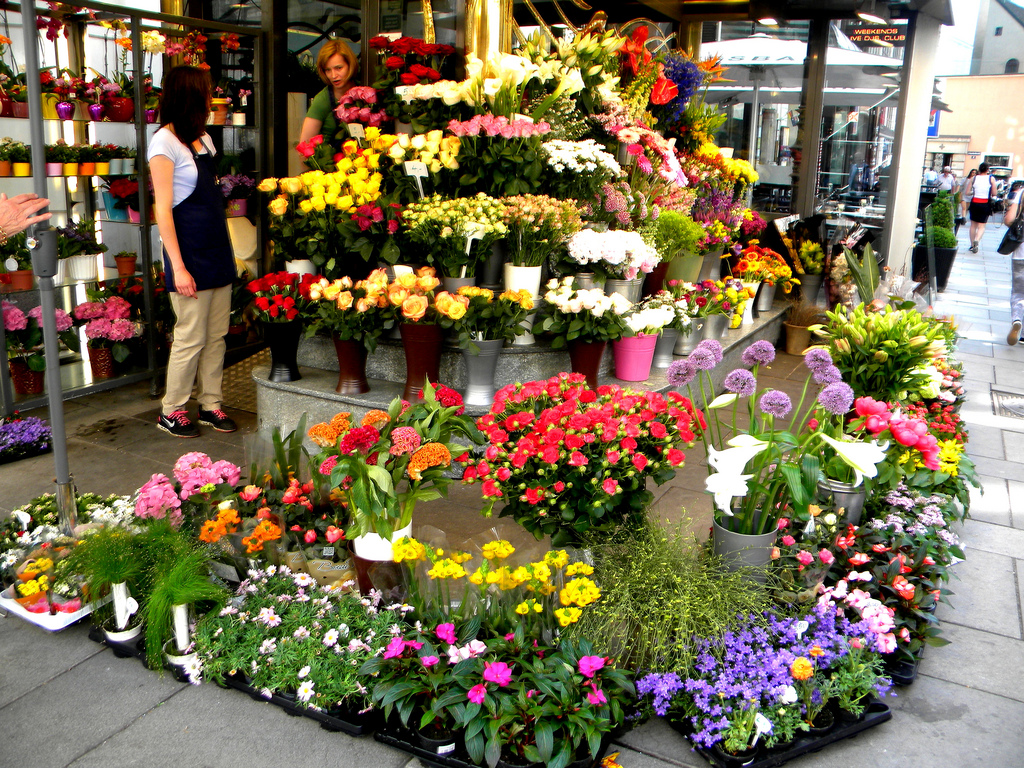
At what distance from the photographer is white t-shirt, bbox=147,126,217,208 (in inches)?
161

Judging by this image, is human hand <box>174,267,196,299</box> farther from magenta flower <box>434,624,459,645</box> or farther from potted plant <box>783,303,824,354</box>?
potted plant <box>783,303,824,354</box>

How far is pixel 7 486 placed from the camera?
3.84m

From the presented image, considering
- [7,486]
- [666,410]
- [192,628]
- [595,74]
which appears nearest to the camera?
[192,628]

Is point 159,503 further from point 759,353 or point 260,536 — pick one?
point 759,353

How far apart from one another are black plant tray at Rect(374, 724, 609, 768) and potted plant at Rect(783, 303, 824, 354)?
15.8ft

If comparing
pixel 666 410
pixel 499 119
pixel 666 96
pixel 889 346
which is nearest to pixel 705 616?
pixel 666 410

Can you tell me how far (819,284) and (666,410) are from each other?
4.42 meters

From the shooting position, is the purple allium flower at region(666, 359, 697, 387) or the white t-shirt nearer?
the purple allium flower at region(666, 359, 697, 387)

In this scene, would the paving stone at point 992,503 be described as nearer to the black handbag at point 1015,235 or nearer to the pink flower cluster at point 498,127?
the pink flower cluster at point 498,127

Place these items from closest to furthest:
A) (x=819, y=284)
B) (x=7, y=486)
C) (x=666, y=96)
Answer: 1. (x=7, y=486)
2. (x=666, y=96)
3. (x=819, y=284)

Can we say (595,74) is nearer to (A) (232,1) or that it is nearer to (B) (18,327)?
(A) (232,1)

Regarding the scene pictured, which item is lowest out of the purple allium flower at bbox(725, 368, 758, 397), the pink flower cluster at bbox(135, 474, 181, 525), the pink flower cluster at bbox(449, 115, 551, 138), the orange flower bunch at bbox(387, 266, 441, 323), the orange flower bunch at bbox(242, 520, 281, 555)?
the orange flower bunch at bbox(242, 520, 281, 555)

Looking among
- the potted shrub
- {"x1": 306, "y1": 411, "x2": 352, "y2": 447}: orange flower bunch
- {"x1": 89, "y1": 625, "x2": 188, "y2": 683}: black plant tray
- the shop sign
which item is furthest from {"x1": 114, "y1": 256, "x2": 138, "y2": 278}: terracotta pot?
the potted shrub

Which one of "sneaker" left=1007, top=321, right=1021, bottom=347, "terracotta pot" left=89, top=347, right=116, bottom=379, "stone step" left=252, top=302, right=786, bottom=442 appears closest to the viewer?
"stone step" left=252, top=302, right=786, bottom=442
